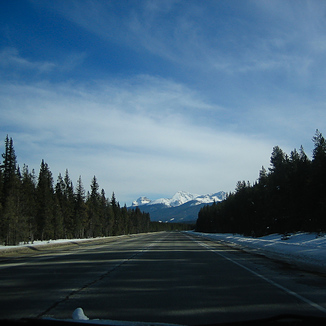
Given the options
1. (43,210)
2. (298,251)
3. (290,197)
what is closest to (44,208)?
(43,210)

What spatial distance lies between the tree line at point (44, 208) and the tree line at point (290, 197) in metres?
42.1

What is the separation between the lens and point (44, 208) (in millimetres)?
70438

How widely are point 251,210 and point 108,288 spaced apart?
71.0m

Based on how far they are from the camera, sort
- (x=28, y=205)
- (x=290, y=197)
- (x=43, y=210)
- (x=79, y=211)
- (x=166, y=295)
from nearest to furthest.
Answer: (x=166, y=295) → (x=290, y=197) → (x=28, y=205) → (x=43, y=210) → (x=79, y=211)

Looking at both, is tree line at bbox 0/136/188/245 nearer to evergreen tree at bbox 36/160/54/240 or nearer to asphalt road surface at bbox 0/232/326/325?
evergreen tree at bbox 36/160/54/240

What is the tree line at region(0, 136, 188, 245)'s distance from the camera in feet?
171

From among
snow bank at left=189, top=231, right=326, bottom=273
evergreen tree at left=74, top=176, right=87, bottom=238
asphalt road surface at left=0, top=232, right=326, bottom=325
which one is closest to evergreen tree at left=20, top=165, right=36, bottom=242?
evergreen tree at left=74, top=176, right=87, bottom=238

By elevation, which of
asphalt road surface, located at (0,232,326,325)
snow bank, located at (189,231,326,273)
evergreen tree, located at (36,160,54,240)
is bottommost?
snow bank, located at (189,231,326,273)

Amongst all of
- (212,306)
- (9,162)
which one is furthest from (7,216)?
(212,306)

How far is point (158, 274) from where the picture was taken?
11.9 meters

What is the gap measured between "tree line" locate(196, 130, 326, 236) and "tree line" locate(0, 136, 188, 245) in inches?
1657

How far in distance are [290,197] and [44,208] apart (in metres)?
49.1

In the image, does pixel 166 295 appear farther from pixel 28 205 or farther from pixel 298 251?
pixel 28 205

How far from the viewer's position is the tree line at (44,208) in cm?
5219
